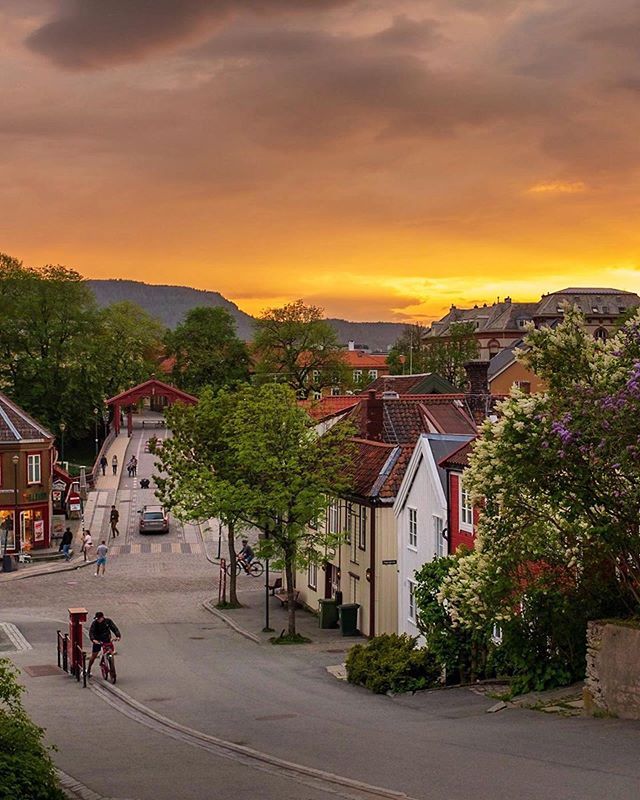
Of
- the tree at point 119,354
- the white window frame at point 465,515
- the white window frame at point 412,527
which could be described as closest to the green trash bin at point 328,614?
the white window frame at point 412,527

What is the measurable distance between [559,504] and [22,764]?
11892mm

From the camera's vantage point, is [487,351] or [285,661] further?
[487,351]

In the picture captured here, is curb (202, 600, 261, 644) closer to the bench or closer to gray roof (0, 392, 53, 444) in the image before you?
the bench

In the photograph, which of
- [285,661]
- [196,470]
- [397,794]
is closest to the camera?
[397,794]

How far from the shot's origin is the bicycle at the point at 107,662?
30531 millimetres

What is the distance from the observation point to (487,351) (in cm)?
18912

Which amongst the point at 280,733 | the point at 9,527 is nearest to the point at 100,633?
the point at 280,733

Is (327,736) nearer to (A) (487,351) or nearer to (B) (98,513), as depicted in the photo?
(B) (98,513)

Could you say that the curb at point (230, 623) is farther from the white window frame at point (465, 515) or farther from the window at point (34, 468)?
the window at point (34, 468)

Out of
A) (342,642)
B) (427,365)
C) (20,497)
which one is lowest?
(342,642)

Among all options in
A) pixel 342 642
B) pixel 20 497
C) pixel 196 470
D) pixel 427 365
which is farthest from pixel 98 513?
pixel 427 365

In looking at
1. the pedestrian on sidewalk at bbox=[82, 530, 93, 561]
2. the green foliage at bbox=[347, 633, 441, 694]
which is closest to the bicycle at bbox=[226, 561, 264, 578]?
the pedestrian on sidewalk at bbox=[82, 530, 93, 561]

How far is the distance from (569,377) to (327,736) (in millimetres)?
8202

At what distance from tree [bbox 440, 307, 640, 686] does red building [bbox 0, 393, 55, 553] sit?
41.3 metres
